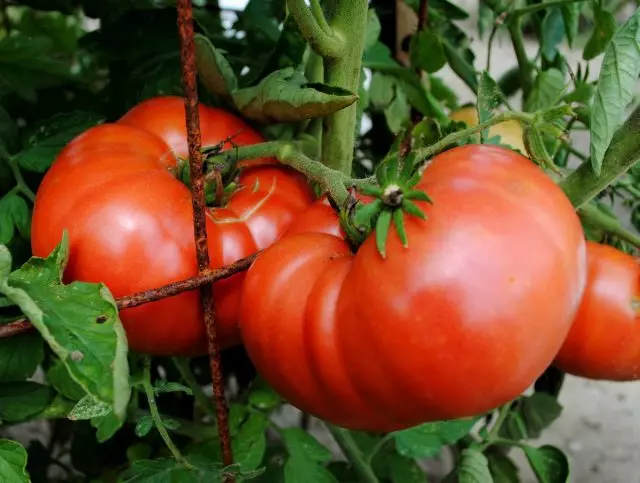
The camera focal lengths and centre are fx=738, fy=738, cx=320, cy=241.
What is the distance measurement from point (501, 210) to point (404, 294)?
0.23ft

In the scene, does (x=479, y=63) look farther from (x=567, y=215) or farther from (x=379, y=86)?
A: (x=567, y=215)

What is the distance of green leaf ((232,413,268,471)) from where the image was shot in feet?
2.15

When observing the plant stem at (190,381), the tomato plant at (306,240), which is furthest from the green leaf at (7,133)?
the plant stem at (190,381)

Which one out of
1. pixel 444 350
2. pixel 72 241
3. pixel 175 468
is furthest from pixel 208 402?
pixel 444 350

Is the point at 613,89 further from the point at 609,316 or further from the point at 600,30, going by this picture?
the point at 600,30

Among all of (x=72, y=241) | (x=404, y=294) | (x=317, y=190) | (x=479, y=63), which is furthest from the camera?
(x=479, y=63)

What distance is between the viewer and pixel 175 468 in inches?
22.4

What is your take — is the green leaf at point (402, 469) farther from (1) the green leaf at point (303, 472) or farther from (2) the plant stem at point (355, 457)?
(1) the green leaf at point (303, 472)

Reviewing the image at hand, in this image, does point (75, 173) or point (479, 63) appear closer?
point (75, 173)

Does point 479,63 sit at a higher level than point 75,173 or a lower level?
lower

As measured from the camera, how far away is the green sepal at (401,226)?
0.40m

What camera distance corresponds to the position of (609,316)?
0.56m

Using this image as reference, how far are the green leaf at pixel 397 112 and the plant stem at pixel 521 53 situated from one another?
16 centimetres

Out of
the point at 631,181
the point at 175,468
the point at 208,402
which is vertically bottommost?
the point at 208,402
